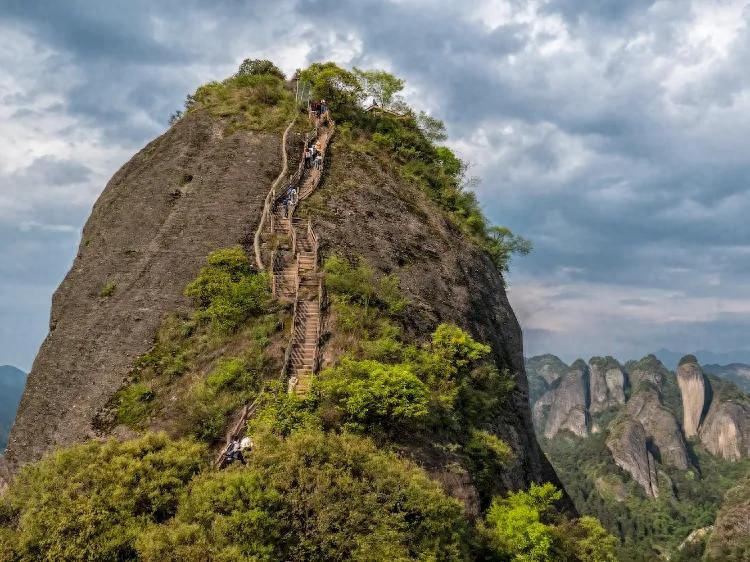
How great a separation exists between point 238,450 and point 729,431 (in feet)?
709

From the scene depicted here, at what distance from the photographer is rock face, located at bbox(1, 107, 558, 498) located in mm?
22312

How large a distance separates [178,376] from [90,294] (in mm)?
8351

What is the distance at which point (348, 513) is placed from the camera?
13086 mm

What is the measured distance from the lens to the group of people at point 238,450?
1608 cm

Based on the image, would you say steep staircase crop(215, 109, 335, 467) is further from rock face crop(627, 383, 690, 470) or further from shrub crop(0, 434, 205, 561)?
rock face crop(627, 383, 690, 470)

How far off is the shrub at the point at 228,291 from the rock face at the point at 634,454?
16973 cm

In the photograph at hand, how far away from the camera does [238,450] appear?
16281mm

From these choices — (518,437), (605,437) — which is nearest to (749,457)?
(605,437)

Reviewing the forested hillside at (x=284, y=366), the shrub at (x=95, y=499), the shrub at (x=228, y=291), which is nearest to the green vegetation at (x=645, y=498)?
the forested hillside at (x=284, y=366)

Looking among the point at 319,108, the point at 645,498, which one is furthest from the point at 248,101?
the point at 645,498

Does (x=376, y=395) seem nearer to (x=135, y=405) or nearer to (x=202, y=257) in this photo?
(x=135, y=405)

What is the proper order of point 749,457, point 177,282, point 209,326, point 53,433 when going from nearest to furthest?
point 53,433, point 209,326, point 177,282, point 749,457

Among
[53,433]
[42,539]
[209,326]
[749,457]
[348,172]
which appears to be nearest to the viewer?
[42,539]

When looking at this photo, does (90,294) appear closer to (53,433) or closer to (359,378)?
(53,433)
